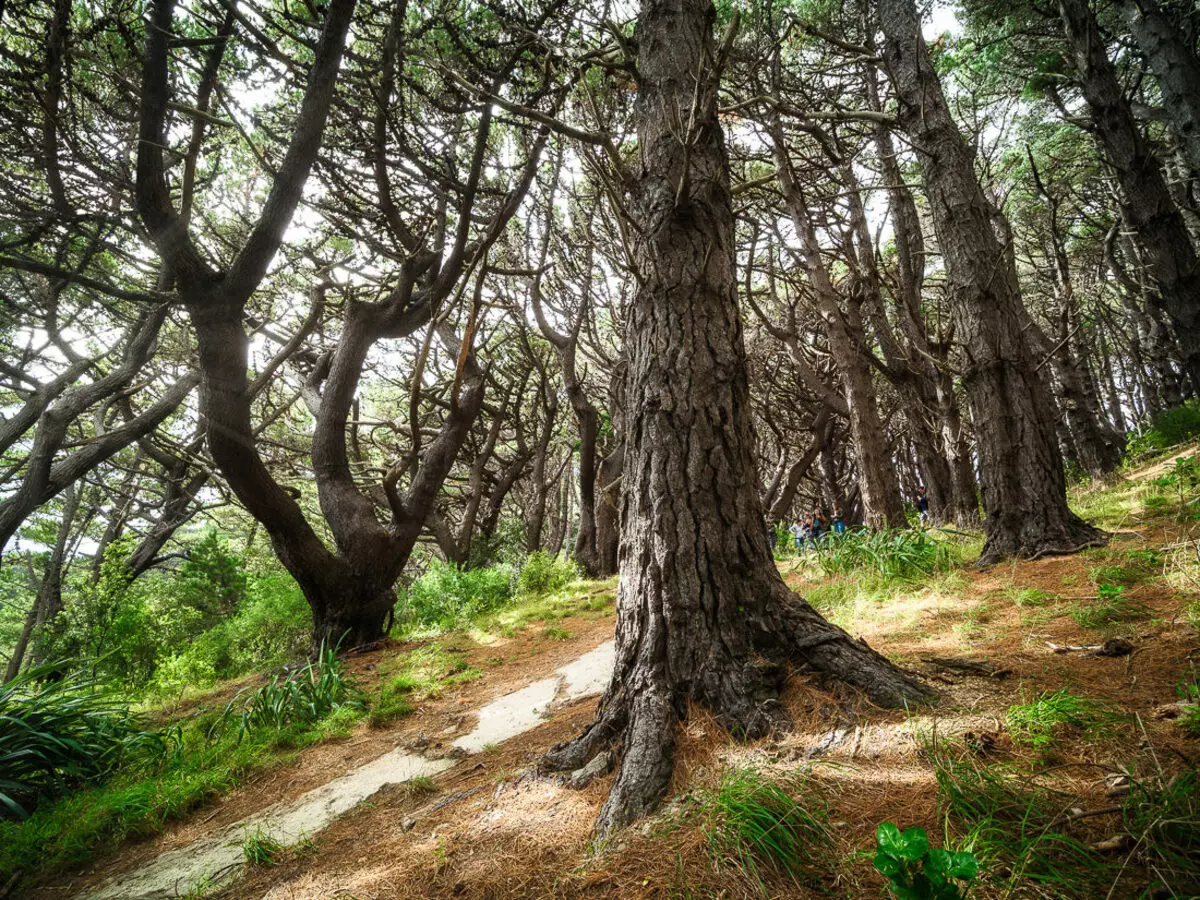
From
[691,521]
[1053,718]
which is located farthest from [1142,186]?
[691,521]

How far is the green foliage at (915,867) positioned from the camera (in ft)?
3.06

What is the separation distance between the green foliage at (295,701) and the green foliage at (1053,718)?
4.22 m

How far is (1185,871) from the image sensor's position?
3.33 ft

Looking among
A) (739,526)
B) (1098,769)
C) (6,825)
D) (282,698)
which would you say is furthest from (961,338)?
(6,825)

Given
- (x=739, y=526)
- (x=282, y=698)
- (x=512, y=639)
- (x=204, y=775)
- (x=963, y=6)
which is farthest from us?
(x=963, y=6)

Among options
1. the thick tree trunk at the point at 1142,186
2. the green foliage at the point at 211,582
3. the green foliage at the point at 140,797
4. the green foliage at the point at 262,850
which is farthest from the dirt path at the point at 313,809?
the thick tree trunk at the point at 1142,186

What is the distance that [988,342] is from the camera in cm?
430

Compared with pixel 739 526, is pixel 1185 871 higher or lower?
lower

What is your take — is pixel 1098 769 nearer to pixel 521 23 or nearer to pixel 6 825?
pixel 6 825

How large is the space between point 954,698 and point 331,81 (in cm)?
560

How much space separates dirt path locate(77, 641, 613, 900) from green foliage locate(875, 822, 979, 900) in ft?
7.86

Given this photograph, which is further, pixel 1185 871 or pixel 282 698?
pixel 282 698

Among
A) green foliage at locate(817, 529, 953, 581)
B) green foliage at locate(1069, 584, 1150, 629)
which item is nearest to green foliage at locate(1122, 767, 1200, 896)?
green foliage at locate(1069, 584, 1150, 629)

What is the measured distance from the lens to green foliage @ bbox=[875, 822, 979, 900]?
93cm
